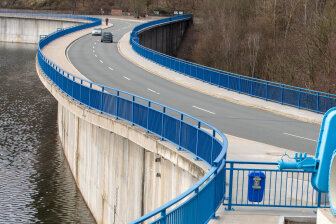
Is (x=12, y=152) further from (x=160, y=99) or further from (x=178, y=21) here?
(x=178, y=21)

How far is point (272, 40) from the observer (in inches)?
2857

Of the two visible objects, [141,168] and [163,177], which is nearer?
[163,177]

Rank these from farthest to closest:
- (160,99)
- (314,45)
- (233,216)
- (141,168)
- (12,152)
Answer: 1. (314,45)
2. (12,152)
3. (160,99)
4. (141,168)
5. (233,216)

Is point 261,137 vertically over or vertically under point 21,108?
over

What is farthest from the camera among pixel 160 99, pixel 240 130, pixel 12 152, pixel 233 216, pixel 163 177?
pixel 12 152

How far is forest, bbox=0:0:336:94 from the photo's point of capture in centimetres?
5159

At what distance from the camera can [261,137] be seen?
70.6 ft

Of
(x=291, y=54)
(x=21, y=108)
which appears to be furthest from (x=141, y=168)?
(x=291, y=54)

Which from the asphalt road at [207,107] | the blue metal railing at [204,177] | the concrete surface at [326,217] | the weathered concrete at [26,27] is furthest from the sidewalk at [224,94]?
the weathered concrete at [26,27]

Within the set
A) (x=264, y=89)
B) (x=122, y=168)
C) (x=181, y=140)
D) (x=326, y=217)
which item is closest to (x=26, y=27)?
(x=264, y=89)

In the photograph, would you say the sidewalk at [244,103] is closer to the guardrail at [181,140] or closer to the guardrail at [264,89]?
the guardrail at [264,89]

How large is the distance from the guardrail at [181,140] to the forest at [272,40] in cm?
2672

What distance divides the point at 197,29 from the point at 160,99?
72.6 meters

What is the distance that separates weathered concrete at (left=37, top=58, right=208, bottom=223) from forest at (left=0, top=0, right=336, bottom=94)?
972 inches
